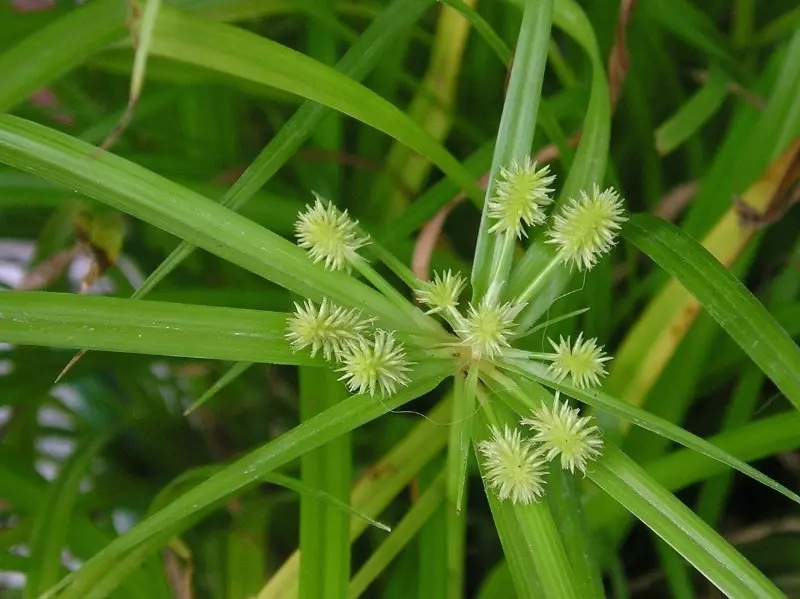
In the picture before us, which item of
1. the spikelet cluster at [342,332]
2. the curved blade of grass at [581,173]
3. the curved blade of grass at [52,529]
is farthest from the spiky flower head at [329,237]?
the curved blade of grass at [52,529]

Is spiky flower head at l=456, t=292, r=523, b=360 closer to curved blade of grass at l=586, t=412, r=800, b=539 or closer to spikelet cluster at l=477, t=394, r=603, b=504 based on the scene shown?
spikelet cluster at l=477, t=394, r=603, b=504

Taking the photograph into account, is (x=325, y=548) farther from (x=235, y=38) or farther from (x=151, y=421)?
(x=151, y=421)

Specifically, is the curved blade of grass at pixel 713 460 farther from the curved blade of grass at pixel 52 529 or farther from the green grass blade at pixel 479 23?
the curved blade of grass at pixel 52 529

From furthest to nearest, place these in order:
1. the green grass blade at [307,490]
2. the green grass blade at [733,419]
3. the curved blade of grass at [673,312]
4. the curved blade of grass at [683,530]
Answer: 1. the green grass blade at [733,419]
2. the curved blade of grass at [673,312]
3. the green grass blade at [307,490]
4. the curved blade of grass at [683,530]

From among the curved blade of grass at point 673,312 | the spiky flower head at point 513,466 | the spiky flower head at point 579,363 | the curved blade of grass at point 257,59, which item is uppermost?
the curved blade of grass at point 257,59

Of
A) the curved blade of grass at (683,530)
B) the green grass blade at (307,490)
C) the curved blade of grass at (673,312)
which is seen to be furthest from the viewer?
the curved blade of grass at (673,312)

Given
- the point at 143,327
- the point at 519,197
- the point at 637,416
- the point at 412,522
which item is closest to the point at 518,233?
the point at 519,197
